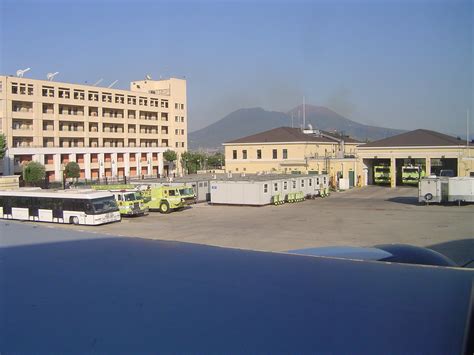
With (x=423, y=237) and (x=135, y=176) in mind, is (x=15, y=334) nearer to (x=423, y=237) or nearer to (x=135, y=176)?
(x=423, y=237)

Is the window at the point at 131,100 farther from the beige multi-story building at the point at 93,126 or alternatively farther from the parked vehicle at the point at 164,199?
the parked vehicle at the point at 164,199

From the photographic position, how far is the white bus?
27.2 meters

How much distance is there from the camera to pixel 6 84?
53969 millimetres

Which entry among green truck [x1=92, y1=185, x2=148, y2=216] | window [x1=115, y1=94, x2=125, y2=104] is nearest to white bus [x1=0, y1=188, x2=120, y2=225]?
green truck [x1=92, y1=185, x2=148, y2=216]

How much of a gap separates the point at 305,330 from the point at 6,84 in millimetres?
58083

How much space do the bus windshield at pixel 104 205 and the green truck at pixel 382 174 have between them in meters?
34.7

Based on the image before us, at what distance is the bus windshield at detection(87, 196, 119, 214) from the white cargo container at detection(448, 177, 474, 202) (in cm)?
2286

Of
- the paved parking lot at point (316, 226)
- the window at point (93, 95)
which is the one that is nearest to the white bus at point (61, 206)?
the paved parking lot at point (316, 226)

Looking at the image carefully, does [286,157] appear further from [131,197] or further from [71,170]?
[131,197]

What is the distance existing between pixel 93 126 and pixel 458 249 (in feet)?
184

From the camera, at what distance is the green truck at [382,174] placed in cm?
5406

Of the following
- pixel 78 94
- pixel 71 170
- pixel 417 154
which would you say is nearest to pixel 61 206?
pixel 71 170

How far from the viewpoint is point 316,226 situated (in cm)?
2564

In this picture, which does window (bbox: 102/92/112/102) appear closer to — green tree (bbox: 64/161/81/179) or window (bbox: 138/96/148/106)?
window (bbox: 138/96/148/106)
